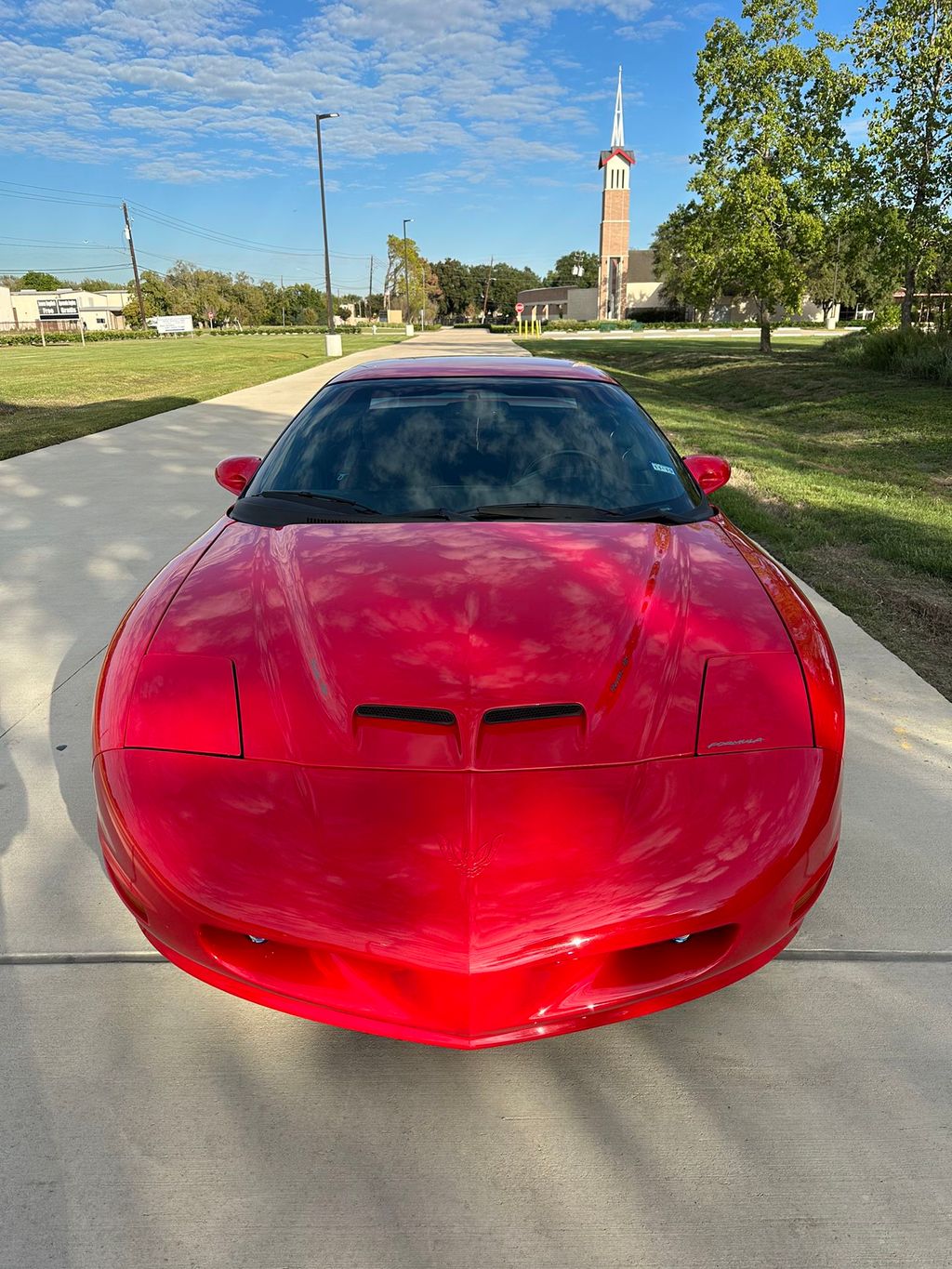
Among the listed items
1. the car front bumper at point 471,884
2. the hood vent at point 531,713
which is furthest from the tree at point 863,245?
the car front bumper at point 471,884

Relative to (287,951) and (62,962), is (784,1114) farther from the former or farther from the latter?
(62,962)

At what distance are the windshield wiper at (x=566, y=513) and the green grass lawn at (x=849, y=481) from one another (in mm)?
1877

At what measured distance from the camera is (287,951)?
1.59 m

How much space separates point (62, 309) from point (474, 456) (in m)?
108

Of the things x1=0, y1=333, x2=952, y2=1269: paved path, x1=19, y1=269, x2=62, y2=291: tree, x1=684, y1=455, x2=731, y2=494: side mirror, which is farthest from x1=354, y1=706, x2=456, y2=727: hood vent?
x1=19, y1=269, x2=62, y2=291: tree

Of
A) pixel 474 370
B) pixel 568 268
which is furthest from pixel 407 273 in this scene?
pixel 568 268

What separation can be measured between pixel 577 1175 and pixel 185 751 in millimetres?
1110

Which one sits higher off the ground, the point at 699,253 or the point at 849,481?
the point at 699,253

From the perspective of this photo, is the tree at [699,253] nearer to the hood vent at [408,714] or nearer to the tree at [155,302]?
the hood vent at [408,714]

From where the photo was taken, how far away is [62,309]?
310ft

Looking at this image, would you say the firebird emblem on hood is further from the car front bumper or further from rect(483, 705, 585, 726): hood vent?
rect(483, 705, 585, 726): hood vent

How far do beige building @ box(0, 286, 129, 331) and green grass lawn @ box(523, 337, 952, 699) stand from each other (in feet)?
307

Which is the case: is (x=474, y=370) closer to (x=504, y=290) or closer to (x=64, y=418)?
(x=64, y=418)

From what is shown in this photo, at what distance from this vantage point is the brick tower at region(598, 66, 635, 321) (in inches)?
3238
